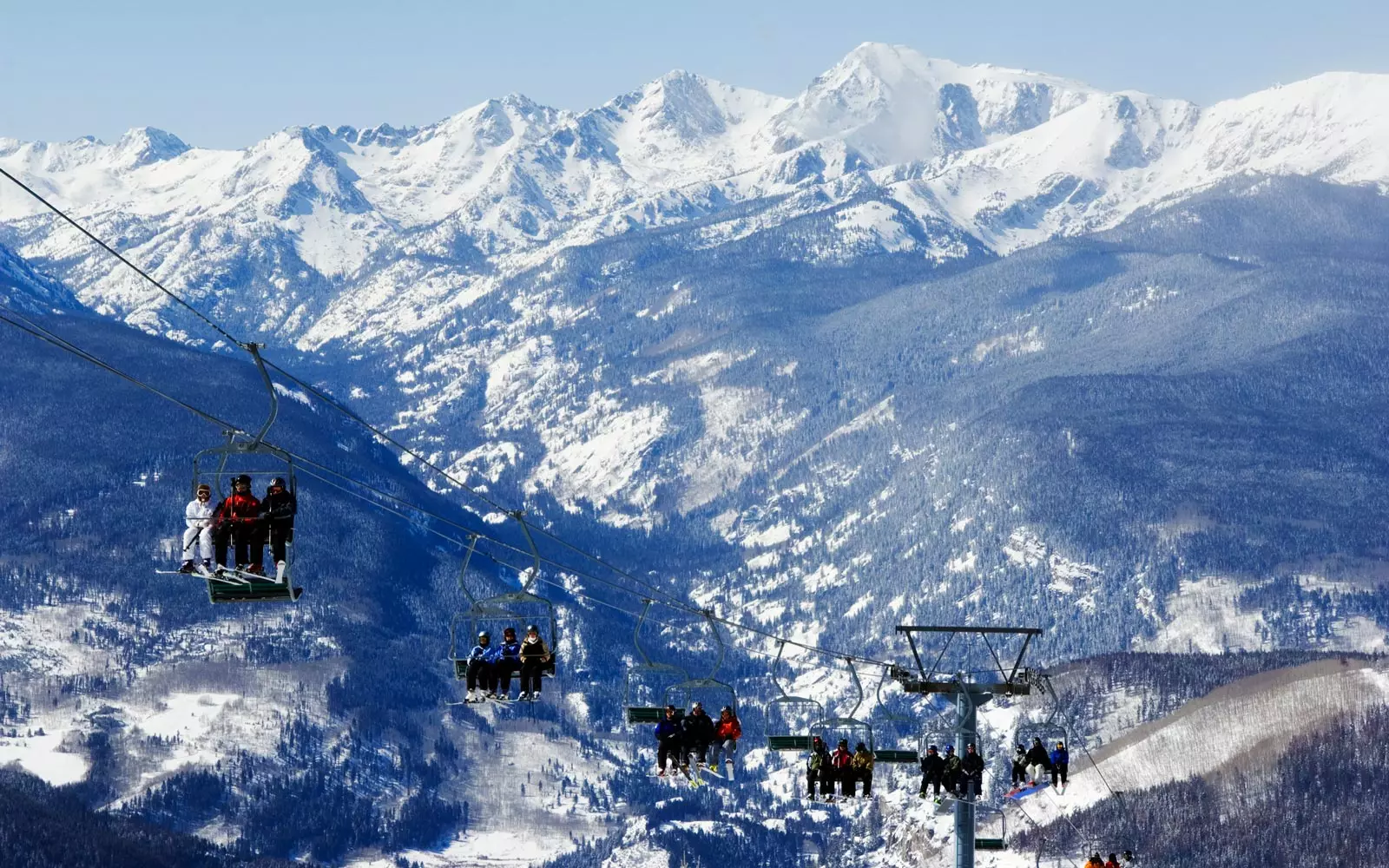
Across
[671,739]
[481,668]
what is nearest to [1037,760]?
[671,739]

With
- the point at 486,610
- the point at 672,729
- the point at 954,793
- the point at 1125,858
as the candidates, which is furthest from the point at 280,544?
the point at 1125,858

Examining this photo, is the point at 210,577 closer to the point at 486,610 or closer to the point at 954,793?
the point at 486,610

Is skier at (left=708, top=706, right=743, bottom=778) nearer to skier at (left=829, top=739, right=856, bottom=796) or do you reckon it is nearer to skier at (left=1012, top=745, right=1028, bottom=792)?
skier at (left=829, top=739, right=856, bottom=796)

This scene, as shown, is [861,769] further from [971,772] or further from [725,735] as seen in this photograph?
[725,735]

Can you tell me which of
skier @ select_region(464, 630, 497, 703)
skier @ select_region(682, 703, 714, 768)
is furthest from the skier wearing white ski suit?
skier @ select_region(682, 703, 714, 768)

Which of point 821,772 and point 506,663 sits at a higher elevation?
point 506,663

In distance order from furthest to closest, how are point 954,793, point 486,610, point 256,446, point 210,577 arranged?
1. point 954,793
2. point 486,610
3. point 210,577
4. point 256,446
